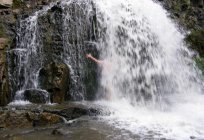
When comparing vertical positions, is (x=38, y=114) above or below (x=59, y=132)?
above

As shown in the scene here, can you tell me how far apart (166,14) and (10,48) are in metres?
7.47

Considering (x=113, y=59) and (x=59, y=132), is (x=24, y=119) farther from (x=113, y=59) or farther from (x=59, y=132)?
(x=113, y=59)

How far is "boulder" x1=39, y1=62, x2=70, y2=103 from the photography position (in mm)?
11047

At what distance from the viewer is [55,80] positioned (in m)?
11.1

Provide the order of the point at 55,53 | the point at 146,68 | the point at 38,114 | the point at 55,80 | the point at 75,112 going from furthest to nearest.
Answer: the point at 146,68
the point at 55,53
the point at 55,80
the point at 75,112
the point at 38,114

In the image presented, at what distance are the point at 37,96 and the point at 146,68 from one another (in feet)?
14.5

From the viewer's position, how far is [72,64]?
12289 millimetres

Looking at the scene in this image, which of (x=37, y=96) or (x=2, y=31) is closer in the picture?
(x=37, y=96)

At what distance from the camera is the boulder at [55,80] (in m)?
11.0

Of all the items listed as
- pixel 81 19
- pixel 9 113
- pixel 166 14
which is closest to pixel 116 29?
pixel 81 19

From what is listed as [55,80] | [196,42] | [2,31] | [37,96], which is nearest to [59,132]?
[37,96]

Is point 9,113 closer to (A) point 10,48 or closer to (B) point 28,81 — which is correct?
(B) point 28,81

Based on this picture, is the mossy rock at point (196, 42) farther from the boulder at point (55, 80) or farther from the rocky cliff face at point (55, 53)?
the boulder at point (55, 80)

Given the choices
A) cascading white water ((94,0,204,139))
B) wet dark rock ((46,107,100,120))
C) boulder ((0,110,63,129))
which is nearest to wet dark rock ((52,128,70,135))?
boulder ((0,110,63,129))
